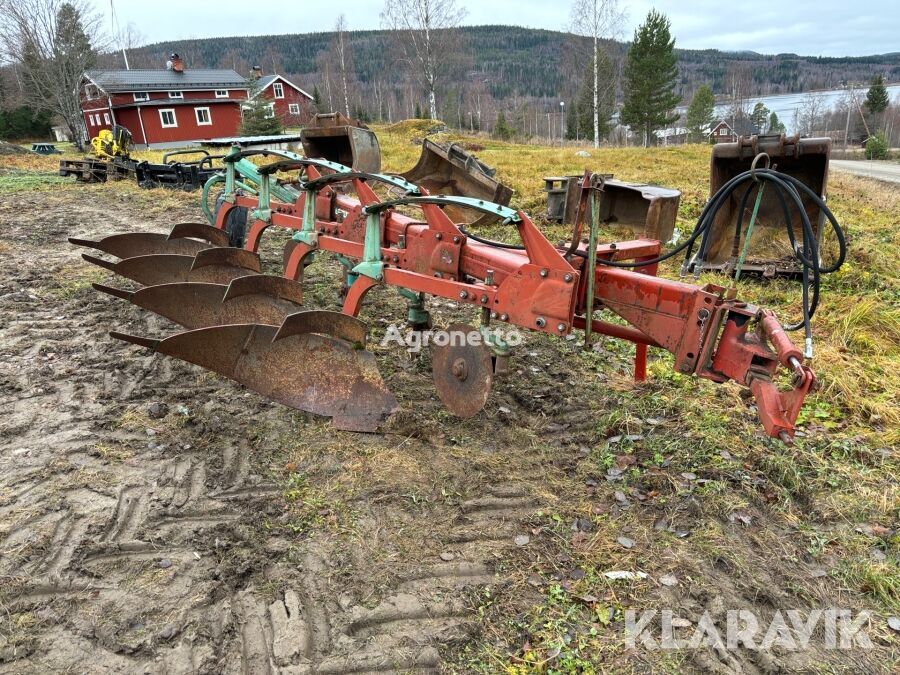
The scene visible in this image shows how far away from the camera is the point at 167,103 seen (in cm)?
3431

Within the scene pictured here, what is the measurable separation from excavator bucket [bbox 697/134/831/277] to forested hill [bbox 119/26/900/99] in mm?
86589

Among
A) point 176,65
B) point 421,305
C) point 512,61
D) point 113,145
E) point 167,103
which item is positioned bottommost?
point 421,305

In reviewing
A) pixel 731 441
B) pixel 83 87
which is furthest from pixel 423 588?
pixel 83 87

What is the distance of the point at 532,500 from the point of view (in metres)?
2.98

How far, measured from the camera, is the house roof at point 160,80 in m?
34.1

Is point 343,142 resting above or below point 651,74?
below

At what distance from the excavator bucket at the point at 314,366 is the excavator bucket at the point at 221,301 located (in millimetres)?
728

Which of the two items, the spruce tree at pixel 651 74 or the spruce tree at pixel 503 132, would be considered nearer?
the spruce tree at pixel 503 132

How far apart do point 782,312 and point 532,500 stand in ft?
12.3

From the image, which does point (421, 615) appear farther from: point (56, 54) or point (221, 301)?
point (56, 54)

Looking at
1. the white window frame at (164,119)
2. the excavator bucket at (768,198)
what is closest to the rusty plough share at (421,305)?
the excavator bucket at (768,198)

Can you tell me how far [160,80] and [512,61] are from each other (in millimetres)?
98470

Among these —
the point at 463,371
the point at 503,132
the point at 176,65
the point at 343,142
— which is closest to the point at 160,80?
the point at 176,65

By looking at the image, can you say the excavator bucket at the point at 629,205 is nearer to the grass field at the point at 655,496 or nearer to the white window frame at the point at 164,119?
the grass field at the point at 655,496
